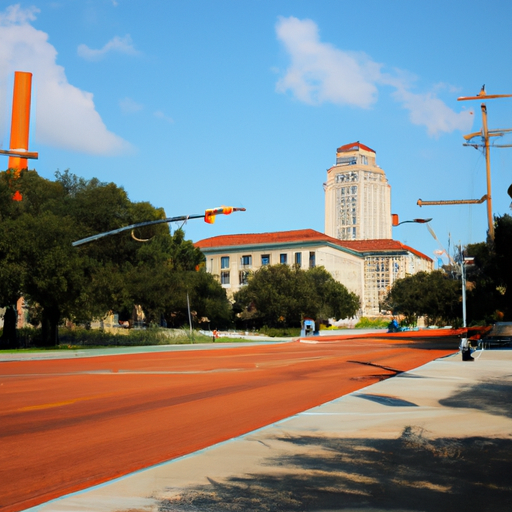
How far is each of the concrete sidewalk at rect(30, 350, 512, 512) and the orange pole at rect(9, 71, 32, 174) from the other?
80701 mm

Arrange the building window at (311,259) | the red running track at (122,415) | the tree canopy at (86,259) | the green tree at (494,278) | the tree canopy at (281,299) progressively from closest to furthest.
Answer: the red running track at (122,415) → the tree canopy at (86,259) → the green tree at (494,278) → the tree canopy at (281,299) → the building window at (311,259)

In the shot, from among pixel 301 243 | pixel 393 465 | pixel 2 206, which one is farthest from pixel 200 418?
pixel 301 243

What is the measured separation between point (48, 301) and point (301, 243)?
89.4m

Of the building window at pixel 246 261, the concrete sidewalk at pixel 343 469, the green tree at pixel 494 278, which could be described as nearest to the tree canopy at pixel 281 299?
the green tree at pixel 494 278

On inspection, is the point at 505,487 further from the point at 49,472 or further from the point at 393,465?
the point at 49,472

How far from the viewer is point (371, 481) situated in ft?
20.5

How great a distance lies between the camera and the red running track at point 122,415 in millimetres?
7083

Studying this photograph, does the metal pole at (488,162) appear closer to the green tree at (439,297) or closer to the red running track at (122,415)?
the green tree at (439,297)

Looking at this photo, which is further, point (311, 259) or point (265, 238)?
point (265, 238)

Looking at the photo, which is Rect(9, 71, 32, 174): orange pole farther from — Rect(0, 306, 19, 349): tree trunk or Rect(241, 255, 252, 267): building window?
Rect(241, 255, 252, 267): building window

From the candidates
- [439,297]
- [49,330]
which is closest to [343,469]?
[49,330]

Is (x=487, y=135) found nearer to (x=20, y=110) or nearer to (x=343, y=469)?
(x=20, y=110)

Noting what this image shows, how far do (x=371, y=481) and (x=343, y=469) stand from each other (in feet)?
1.85

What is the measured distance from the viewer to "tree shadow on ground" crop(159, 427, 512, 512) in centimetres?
542
